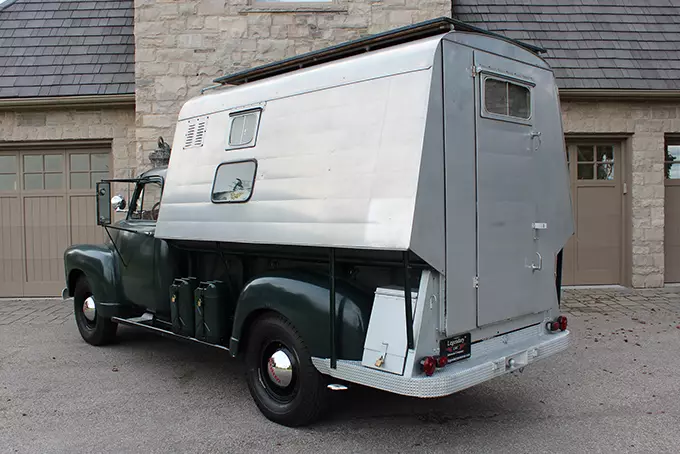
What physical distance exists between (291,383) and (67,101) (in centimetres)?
776

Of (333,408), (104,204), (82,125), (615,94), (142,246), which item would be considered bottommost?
(333,408)

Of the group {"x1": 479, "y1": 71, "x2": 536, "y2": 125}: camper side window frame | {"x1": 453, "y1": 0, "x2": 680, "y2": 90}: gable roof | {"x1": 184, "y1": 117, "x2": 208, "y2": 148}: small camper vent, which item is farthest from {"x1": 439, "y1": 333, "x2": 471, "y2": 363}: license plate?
{"x1": 453, "y1": 0, "x2": 680, "y2": 90}: gable roof

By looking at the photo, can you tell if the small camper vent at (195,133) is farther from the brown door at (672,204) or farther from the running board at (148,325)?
the brown door at (672,204)

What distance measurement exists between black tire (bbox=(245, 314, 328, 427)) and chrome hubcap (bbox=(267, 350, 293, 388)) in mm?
32

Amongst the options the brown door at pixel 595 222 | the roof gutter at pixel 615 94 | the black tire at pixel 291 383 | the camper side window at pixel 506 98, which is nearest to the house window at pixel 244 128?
the black tire at pixel 291 383

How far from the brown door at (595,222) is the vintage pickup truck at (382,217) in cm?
599

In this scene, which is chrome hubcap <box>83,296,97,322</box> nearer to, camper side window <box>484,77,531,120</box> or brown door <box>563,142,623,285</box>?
camper side window <box>484,77,531,120</box>

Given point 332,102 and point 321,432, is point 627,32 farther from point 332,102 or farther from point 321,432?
point 321,432

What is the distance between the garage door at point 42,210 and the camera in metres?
10.6

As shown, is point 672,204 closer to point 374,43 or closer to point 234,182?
point 374,43

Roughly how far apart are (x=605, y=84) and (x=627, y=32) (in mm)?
1615

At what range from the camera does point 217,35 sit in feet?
32.2

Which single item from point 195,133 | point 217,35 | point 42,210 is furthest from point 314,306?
point 42,210

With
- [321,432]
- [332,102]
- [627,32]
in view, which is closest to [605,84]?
[627,32]
